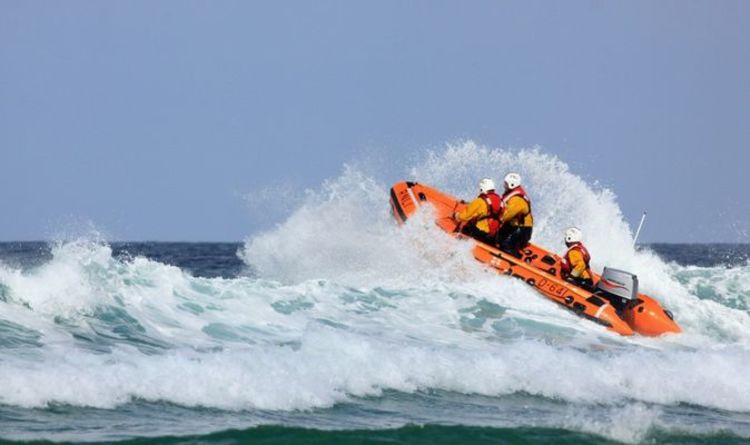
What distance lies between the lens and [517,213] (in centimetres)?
1552

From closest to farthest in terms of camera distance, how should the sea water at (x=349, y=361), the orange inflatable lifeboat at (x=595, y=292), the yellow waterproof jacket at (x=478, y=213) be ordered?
the sea water at (x=349, y=361) < the orange inflatable lifeboat at (x=595, y=292) < the yellow waterproof jacket at (x=478, y=213)

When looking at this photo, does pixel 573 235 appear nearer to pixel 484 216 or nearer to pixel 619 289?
pixel 619 289

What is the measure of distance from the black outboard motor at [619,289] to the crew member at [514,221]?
1.39 metres

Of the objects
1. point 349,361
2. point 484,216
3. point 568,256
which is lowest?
point 349,361

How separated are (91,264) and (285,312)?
2170 millimetres

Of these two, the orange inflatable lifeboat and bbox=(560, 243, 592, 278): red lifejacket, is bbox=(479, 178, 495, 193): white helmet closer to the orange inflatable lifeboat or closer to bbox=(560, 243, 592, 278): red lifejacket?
the orange inflatable lifeboat

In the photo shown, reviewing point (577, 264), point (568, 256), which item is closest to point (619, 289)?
point (577, 264)

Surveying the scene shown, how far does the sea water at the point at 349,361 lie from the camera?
727cm

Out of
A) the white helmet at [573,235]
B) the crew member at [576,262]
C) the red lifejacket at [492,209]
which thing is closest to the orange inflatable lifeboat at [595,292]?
the crew member at [576,262]

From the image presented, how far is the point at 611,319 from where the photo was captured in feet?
46.3

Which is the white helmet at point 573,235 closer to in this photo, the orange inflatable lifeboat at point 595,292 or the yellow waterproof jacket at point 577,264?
the yellow waterproof jacket at point 577,264

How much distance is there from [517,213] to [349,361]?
7083mm

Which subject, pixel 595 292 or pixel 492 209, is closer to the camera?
pixel 595 292

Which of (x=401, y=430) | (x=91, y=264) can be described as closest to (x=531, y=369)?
(x=401, y=430)
